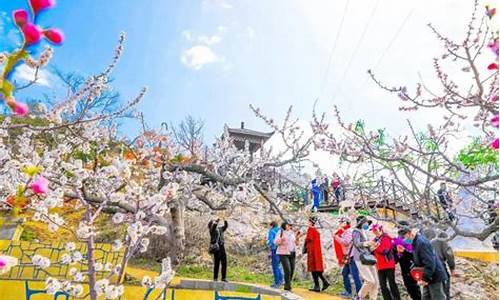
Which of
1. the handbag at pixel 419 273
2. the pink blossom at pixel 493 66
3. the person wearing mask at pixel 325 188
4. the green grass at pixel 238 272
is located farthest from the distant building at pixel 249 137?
the pink blossom at pixel 493 66

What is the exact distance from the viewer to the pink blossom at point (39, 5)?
3.06ft

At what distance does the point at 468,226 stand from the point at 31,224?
1380 cm

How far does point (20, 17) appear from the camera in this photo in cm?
95

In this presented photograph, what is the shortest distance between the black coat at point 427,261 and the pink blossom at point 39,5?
5.62 metres

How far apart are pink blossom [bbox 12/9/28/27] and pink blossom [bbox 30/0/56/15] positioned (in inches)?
1.4

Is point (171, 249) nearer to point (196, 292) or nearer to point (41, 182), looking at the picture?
point (196, 292)

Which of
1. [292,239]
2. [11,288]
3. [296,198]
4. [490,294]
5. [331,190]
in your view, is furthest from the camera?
[296,198]

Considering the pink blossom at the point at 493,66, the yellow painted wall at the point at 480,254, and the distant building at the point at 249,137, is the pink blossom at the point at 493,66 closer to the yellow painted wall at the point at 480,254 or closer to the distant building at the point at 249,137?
the yellow painted wall at the point at 480,254

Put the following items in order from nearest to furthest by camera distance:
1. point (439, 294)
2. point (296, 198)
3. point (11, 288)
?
point (11, 288), point (439, 294), point (296, 198)

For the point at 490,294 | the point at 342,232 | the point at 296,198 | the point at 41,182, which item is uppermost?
the point at 296,198

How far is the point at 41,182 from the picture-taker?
1.22 meters

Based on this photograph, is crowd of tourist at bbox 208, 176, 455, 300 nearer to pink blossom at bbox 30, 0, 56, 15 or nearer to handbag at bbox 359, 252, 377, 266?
handbag at bbox 359, 252, 377, 266

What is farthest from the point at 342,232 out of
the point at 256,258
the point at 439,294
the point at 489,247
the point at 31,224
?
the point at 31,224

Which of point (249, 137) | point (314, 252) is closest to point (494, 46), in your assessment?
point (314, 252)
